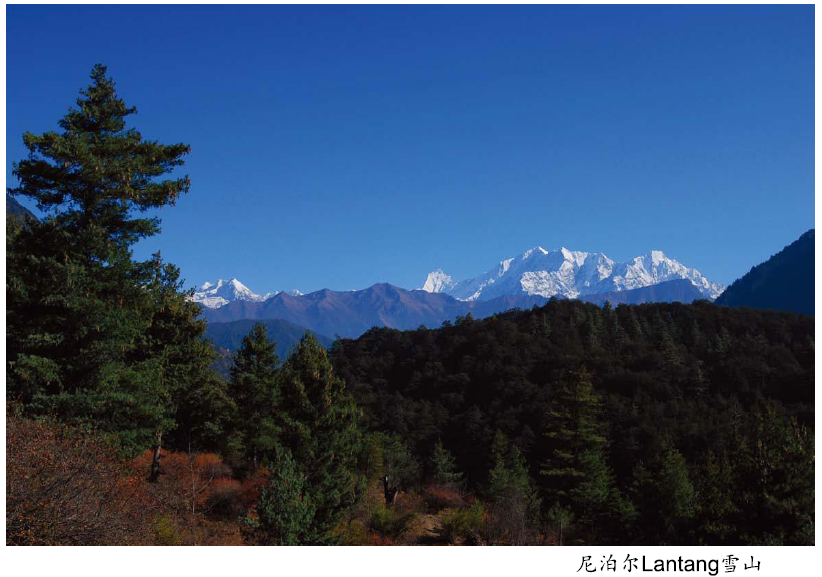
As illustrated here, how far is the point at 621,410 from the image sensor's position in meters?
72.4

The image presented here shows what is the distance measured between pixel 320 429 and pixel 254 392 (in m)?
9.39

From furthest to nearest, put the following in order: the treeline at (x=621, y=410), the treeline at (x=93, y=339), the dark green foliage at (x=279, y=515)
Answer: the treeline at (x=621, y=410)
the dark green foliage at (x=279, y=515)
the treeline at (x=93, y=339)

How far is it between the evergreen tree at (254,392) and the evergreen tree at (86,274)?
11.7 meters

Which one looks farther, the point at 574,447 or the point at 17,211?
the point at 17,211

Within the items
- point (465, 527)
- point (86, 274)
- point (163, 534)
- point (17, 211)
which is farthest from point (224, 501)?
point (17, 211)

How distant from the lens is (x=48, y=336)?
13.6 m

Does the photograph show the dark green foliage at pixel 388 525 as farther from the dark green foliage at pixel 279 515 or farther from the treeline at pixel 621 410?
the dark green foliage at pixel 279 515

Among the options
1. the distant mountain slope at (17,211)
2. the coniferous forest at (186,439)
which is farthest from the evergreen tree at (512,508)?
the distant mountain slope at (17,211)

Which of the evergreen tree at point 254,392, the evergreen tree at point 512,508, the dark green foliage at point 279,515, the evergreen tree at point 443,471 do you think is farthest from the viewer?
the evergreen tree at point 443,471

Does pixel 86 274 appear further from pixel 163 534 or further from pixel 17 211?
pixel 17 211

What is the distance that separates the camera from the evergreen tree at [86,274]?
13.6m
